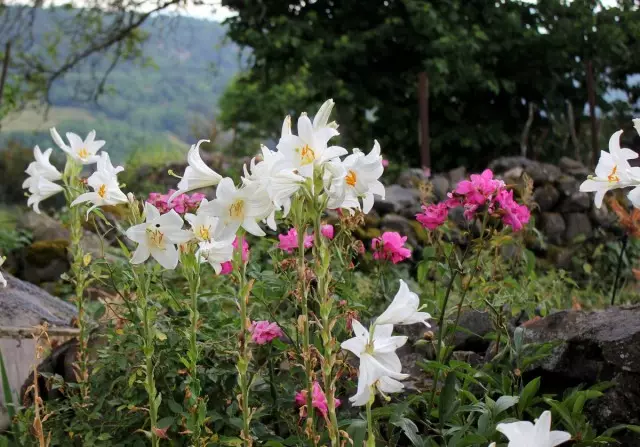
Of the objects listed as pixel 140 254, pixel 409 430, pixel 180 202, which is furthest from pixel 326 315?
pixel 180 202

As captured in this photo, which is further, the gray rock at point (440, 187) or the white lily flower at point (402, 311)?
the gray rock at point (440, 187)

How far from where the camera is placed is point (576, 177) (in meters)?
9.64

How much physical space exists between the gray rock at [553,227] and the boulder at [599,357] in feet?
18.4

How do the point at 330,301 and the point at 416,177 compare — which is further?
the point at 416,177

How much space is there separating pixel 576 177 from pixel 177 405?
753cm

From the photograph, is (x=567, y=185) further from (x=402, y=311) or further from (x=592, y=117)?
(x=402, y=311)

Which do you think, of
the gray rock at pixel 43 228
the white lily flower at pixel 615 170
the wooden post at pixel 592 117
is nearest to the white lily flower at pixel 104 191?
the white lily flower at pixel 615 170

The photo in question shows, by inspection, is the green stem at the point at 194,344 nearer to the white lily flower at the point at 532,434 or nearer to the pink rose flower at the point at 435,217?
the pink rose flower at the point at 435,217

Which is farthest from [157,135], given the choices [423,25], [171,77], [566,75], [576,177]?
[171,77]

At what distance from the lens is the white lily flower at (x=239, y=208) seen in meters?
2.04

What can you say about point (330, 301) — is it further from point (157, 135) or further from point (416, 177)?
point (157, 135)

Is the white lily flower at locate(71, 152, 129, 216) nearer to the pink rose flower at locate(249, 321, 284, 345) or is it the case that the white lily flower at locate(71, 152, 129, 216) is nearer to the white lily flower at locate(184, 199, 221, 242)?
the white lily flower at locate(184, 199, 221, 242)

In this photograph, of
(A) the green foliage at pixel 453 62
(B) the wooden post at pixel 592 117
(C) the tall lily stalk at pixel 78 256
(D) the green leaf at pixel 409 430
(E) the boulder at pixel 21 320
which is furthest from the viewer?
(A) the green foliage at pixel 453 62

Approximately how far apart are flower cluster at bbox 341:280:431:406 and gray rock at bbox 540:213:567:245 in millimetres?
7243
